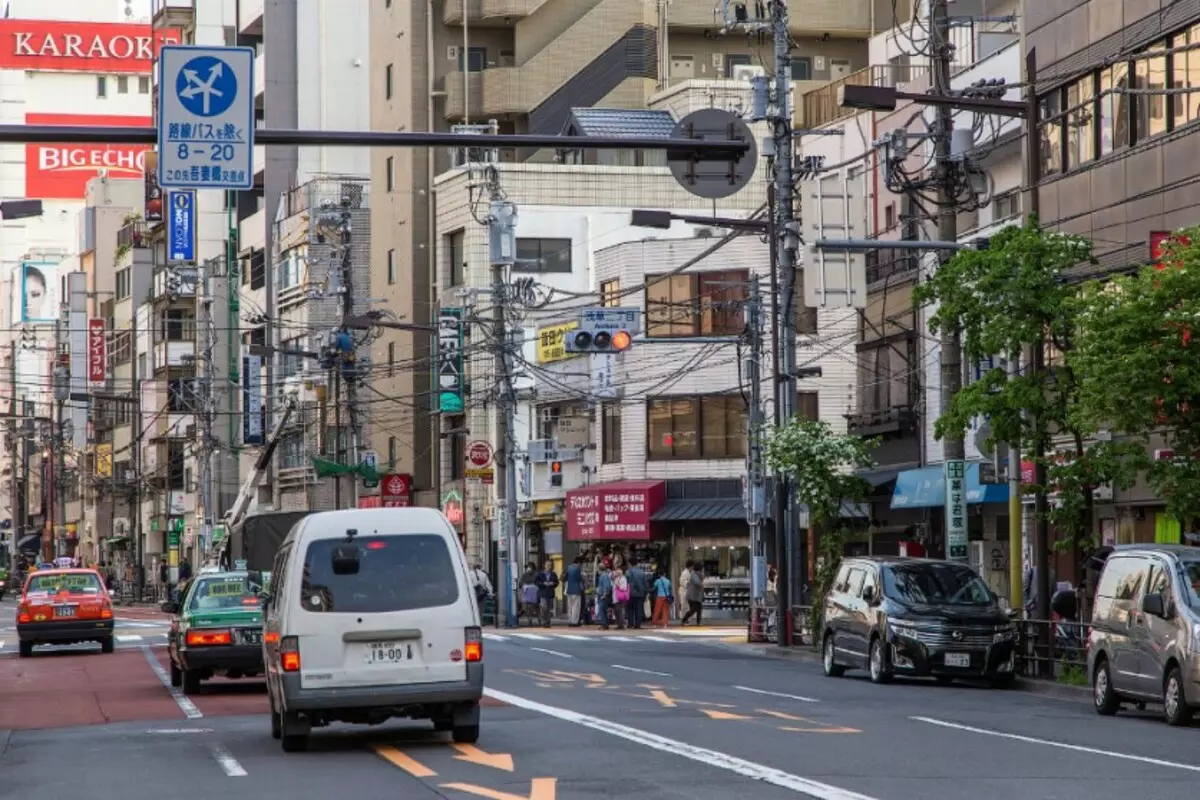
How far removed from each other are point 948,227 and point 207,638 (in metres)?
13.1

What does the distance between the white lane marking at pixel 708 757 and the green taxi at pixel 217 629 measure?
627 centimetres

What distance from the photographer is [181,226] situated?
103750mm

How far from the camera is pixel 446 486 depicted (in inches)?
3046

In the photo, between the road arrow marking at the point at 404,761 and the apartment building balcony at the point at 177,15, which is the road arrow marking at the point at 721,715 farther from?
the apartment building balcony at the point at 177,15

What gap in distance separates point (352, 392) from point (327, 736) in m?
45.2

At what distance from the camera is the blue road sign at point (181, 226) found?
4045 inches

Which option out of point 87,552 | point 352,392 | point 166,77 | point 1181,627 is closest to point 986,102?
point 1181,627

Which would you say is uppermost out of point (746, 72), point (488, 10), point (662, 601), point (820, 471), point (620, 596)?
point (488, 10)

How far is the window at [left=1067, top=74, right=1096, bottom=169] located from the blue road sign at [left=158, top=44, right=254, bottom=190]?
21.9m

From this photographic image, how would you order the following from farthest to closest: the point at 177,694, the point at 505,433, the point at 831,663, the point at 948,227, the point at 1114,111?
the point at 505,433 < the point at 1114,111 < the point at 948,227 < the point at 831,663 < the point at 177,694

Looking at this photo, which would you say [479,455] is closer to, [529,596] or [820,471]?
[529,596]

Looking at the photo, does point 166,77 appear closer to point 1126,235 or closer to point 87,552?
point 1126,235

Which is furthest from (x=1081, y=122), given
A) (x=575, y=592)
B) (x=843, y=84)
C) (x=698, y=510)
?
(x=575, y=592)

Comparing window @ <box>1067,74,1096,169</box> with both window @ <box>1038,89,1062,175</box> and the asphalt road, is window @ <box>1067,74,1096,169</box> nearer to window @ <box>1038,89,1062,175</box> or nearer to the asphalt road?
window @ <box>1038,89,1062,175</box>
